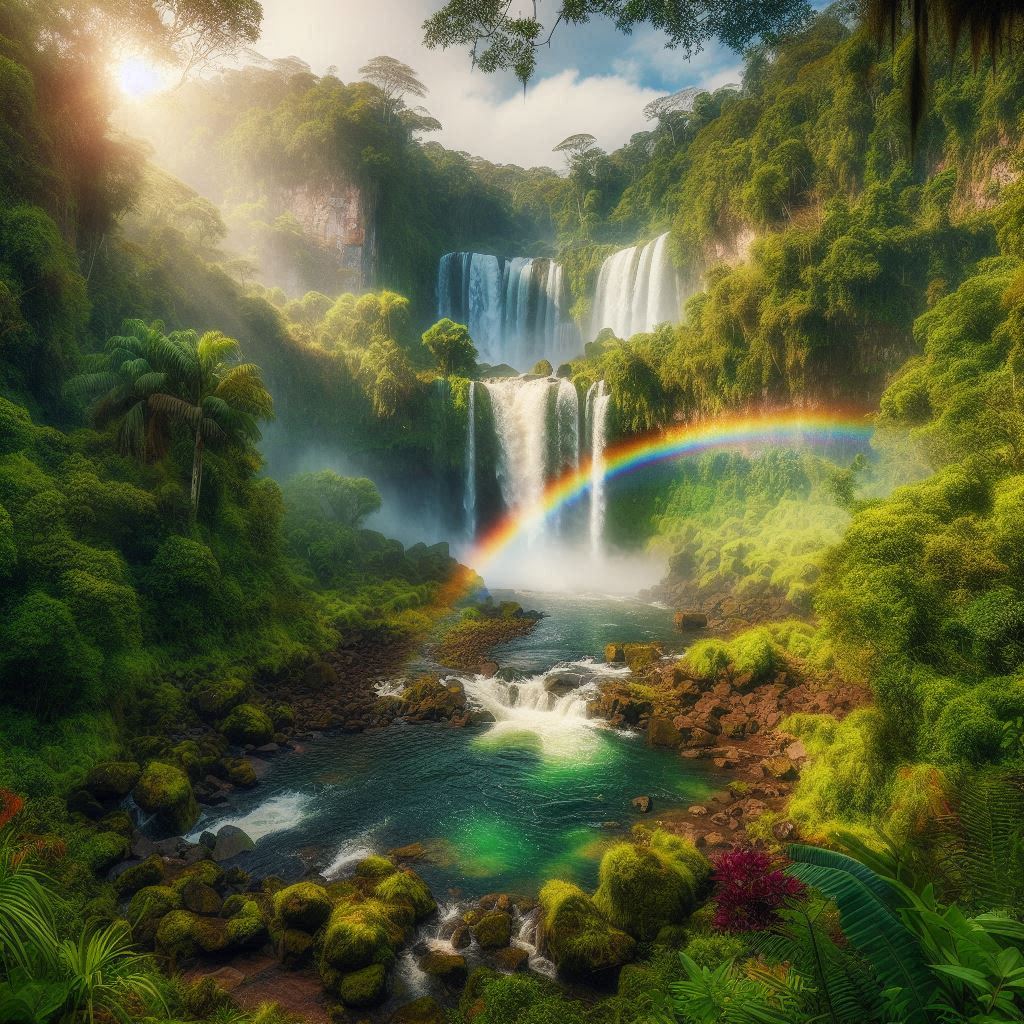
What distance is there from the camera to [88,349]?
22484mm

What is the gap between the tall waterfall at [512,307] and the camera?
56.6m

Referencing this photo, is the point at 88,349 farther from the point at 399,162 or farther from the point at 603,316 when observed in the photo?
the point at 399,162

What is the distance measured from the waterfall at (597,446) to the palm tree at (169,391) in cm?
2492

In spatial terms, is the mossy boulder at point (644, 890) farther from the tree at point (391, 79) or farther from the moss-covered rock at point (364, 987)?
the tree at point (391, 79)

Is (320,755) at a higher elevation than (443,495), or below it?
below

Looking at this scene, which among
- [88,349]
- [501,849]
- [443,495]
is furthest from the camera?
[443,495]

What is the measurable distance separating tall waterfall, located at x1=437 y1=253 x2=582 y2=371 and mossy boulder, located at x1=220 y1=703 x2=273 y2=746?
46.4m

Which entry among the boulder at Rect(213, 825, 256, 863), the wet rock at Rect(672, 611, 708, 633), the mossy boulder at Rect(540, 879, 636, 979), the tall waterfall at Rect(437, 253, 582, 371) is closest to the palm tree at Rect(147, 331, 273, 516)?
the boulder at Rect(213, 825, 256, 863)

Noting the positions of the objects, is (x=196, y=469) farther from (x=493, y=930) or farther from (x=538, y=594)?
(x=538, y=594)

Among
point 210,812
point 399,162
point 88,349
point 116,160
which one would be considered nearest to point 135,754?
point 210,812

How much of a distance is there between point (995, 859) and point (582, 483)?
38.8 metres

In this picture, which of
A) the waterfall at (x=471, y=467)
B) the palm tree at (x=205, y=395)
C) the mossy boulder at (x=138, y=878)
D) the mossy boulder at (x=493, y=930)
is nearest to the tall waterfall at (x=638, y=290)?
the waterfall at (x=471, y=467)

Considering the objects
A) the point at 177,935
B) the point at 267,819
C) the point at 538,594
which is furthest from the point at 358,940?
the point at 538,594

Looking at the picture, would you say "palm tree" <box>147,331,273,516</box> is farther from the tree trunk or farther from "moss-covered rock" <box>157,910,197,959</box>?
"moss-covered rock" <box>157,910,197,959</box>
